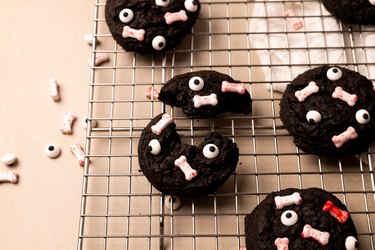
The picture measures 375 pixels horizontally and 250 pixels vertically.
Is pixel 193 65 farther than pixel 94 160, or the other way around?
pixel 193 65

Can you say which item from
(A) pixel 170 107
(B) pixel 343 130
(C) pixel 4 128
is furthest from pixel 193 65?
(C) pixel 4 128

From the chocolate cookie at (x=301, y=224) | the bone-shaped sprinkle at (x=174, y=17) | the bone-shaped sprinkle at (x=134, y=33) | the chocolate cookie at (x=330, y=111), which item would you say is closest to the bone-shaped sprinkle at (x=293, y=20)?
the chocolate cookie at (x=330, y=111)

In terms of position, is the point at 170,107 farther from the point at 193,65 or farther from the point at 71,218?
the point at 71,218

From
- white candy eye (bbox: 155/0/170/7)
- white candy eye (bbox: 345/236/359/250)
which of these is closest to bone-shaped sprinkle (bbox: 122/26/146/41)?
white candy eye (bbox: 155/0/170/7)

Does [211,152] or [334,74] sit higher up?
[334,74]

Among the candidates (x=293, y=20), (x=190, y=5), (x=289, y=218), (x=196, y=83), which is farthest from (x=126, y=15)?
(x=289, y=218)

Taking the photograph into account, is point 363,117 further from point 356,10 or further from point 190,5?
point 190,5

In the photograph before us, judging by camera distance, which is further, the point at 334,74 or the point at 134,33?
the point at 134,33
